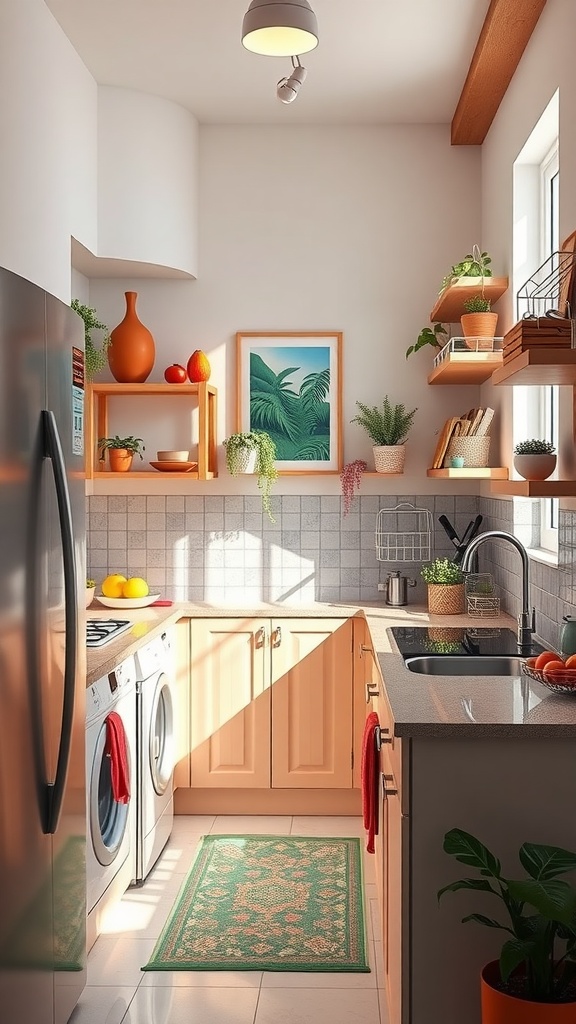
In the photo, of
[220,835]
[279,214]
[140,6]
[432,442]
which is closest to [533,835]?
[220,835]

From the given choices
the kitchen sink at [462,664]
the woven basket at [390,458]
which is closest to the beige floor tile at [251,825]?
the kitchen sink at [462,664]

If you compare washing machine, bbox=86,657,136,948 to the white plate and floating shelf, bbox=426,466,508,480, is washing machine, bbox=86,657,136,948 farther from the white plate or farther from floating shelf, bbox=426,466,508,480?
floating shelf, bbox=426,466,508,480

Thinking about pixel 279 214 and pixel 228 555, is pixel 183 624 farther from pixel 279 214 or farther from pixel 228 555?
pixel 279 214

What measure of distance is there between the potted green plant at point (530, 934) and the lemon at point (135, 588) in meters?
2.35

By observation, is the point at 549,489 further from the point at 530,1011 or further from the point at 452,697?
the point at 530,1011

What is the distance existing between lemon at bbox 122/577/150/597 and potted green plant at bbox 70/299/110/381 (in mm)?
939

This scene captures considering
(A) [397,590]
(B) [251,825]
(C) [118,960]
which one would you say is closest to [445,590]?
(A) [397,590]

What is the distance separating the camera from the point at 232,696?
4.18 metres

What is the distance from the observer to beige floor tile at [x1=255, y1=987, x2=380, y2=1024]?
8.73ft

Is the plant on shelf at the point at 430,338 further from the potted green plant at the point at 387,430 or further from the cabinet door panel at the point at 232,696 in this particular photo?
the cabinet door panel at the point at 232,696

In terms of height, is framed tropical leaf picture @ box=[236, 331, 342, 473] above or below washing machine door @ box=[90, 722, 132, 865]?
above

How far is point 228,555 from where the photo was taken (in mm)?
4621

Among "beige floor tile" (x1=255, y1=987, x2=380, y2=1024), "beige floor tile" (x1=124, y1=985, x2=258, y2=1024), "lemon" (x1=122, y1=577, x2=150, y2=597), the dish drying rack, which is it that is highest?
the dish drying rack

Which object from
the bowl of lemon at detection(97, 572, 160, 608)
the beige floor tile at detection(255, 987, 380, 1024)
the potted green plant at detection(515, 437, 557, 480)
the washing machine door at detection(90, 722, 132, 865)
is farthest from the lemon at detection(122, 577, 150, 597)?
the potted green plant at detection(515, 437, 557, 480)
